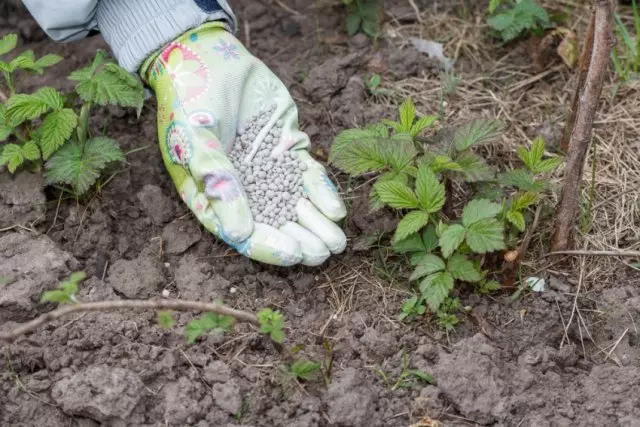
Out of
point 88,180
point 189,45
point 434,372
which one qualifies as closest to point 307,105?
point 189,45

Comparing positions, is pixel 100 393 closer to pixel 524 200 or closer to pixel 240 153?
pixel 240 153

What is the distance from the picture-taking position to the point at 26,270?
204 centimetres

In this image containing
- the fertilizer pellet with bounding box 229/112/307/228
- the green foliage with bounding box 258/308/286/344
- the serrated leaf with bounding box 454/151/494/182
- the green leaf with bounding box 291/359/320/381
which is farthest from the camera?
the fertilizer pellet with bounding box 229/112/307/228

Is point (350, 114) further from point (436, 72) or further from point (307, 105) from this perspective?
point (436, 72)

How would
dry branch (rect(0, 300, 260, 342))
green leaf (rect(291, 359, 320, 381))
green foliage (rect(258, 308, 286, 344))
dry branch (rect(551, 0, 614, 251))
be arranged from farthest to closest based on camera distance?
1. dry branch (rect(551, 0, 614, 251))
2. green leaf (rect(291, 359, 320, 381))
3. green foliage (rect(258, 308, 286, 344))
4. dry branch (rect(0, 300, 260, 342))

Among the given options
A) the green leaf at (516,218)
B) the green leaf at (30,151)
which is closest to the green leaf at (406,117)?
the green leaf at (516,218)

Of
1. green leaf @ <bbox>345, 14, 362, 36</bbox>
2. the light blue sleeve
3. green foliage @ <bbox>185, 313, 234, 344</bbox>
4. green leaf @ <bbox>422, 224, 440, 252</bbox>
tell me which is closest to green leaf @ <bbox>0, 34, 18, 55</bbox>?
the light blue sleeve

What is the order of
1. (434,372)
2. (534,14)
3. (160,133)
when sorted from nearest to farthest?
1. (434,372)
2. (160,133)
3. (534,14)

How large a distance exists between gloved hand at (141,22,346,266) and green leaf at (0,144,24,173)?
0.38m

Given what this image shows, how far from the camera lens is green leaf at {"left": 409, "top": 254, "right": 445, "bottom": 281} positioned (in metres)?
1.98

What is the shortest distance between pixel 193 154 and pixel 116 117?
49 centimetres

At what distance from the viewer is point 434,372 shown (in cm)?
191

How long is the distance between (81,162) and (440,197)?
3.15ft

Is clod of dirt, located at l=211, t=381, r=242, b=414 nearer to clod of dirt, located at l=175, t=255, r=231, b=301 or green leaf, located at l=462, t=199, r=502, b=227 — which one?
clod of dirt, located at l=175, t=255, r=231, b=301
